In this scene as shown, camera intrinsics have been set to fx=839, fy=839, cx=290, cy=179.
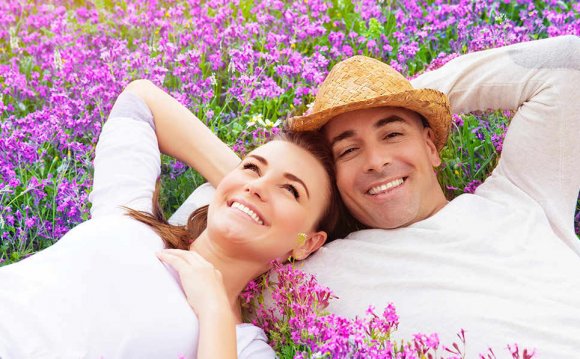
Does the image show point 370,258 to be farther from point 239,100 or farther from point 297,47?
point 297,47

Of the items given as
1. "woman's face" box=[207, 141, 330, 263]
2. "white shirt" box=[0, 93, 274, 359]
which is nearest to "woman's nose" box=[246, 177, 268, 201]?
"woman's face" box=[207, 141, 330, 263]

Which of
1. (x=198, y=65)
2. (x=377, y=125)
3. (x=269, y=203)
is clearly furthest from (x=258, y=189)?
(x=198, y=65)

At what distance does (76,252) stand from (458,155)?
7.55ft

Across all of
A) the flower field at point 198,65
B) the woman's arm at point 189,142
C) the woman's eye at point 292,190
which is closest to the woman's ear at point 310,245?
the woman's eye at point 292,190

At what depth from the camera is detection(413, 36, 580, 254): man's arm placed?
375 cm

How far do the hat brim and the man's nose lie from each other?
203mm

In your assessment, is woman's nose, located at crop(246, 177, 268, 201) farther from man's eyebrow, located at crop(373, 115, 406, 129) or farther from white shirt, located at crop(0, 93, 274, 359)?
man's eyebrow, located at crop(373, 115, 406, 129)

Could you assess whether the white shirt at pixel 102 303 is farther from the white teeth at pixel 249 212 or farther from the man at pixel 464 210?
the man at pixel 464 210

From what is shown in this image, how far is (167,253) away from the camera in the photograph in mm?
3330

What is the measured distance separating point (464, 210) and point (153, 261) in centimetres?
137

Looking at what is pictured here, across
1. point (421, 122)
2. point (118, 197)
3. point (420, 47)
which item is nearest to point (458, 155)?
point (421, 122)

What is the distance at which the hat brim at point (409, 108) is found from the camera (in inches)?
141

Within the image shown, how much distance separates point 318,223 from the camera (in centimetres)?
367

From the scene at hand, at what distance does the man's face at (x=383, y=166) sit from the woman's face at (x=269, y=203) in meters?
0.14
